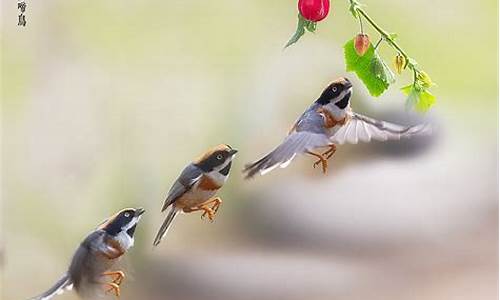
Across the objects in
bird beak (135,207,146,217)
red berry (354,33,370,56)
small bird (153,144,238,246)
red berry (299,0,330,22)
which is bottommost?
bird beak (135,207,146,217)

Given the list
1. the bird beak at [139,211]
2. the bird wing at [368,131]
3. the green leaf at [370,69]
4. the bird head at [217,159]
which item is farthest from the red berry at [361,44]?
the bird beak at [139,211]

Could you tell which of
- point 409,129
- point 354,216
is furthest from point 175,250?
point 409,129

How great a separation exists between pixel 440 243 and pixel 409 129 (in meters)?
0.20

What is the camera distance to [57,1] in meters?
1.25

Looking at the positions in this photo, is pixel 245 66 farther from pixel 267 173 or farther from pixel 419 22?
pixel 419 22

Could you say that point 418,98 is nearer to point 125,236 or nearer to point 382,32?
point 382,32

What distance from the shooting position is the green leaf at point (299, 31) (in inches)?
51.0

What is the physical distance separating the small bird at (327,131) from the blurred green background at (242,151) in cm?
2

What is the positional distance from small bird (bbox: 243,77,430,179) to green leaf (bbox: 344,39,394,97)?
1.1 inches

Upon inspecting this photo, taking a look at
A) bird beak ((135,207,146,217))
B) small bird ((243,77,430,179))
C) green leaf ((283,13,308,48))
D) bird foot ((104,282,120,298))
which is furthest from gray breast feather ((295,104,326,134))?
bird foot ((104,282,120,298))

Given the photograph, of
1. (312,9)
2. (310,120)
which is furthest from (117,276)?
(312,9)

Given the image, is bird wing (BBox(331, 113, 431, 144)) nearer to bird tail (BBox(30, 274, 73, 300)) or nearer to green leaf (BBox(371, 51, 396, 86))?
green leaf (BBox(371, 51, 396, 86))

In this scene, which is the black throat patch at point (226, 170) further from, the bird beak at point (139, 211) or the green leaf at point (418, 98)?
the green leaf at point (418, 98)

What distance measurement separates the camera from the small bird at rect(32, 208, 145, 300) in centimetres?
127
